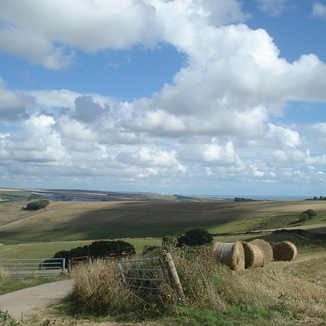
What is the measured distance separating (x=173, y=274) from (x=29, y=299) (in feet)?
18.8

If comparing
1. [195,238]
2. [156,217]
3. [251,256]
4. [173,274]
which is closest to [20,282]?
[173,274]

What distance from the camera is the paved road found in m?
9.90

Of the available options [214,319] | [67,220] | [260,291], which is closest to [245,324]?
[214,319]

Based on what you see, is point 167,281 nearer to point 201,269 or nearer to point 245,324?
point 201,269

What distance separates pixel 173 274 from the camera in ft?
28.3

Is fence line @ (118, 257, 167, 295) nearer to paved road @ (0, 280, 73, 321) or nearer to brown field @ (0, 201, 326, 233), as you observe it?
paved road @ (0, 280, 73, 321)

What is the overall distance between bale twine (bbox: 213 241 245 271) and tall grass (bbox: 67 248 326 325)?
6798mm

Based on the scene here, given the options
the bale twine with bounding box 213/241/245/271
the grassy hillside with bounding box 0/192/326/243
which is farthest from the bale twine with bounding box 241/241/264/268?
the grassy hillside with bounding box 0/192/326/243

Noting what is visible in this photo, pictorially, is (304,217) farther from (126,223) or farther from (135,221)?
(126,223)

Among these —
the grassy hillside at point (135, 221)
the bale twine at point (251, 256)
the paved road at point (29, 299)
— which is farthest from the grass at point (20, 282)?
the grassy hillside at point (135, 221)

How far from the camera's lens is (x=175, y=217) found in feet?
276

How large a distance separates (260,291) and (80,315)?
15.1 ft

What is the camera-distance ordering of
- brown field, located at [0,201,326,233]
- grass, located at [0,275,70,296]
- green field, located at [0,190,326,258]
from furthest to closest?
brown field, located at [0,201,326,233], green field, located at [0,190,326,258], grass, located at [0,275,70,296]

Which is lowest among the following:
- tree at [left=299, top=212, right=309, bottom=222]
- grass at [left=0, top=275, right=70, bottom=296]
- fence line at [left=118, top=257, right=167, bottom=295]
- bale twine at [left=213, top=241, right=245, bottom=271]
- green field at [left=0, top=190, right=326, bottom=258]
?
green field at [left=0, top=190, right=326, bottom=258]
